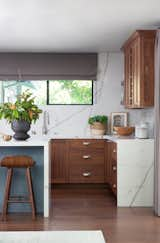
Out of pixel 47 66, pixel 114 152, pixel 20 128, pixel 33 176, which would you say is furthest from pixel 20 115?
pixel 47 66

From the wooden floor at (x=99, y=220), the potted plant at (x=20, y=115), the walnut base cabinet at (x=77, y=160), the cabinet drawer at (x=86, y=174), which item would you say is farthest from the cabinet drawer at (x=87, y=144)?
the potted plant at (x=20, y=115)

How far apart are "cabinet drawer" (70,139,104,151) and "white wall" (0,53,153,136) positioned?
0.56 meters

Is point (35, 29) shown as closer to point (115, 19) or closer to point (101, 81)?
point (115, 19)

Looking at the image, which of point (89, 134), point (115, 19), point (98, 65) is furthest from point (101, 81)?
point (115, 19)

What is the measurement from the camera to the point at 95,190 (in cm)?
689

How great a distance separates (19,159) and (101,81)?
127 inches

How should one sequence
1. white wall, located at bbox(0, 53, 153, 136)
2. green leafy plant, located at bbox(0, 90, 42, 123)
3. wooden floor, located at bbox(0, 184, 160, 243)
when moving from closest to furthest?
wooden floor, located at bbox(0, 184, 160, 243)
green leafy plant, located at bbox(0, 90, 42, 123)
white wall, located at bbox(0, 53, 153, 136)

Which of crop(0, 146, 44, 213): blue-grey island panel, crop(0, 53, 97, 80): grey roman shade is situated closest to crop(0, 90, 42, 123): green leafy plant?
crop(0, 146, 44, 213): blue-grey island panel

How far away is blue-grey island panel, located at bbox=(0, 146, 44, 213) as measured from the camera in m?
5.10

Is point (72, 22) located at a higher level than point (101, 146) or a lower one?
higher

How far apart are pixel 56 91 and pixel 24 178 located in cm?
284

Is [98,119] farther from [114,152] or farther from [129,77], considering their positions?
[114,152]

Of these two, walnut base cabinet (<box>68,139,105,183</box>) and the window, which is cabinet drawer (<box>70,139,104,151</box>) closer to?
walnut base cabinet (<box>68,139,105,183</box>)

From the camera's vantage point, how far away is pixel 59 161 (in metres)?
6.99
